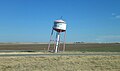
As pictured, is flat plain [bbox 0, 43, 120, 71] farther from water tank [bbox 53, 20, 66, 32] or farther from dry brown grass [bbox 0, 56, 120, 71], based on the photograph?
water tank [bbox 53, 20, 66, 32]

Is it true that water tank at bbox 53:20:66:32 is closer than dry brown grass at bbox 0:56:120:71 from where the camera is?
No

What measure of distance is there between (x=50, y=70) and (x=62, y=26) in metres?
27.8

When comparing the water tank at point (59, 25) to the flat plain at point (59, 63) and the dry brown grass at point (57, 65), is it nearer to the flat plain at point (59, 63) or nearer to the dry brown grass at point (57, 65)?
the flat plain at point (59, 63)

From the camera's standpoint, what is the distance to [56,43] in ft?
154

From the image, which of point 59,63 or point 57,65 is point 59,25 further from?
point 57,65

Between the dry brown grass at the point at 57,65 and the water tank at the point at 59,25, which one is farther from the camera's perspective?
the water tank at the point at 59,25

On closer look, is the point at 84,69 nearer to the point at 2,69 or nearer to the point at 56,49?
the point at 2,69

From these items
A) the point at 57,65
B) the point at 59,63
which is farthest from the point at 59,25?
the point at 57,65

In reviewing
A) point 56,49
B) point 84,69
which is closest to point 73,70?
point 84,69

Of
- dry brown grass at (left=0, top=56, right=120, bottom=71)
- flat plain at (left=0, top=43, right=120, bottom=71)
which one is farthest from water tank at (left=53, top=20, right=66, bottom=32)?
dry brown grass at (left=0, top=56, right=120, bottom=71)

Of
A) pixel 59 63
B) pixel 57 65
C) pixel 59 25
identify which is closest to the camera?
pixel 57 65

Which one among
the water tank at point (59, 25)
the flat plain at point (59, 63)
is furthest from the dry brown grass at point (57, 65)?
the water tank at point (59, 25)

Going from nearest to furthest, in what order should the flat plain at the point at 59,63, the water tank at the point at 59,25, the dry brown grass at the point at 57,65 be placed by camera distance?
the dry brown grass at the point at 57,65 < the flat plain at the point at 59,63 < the water tank at the point at 59,25

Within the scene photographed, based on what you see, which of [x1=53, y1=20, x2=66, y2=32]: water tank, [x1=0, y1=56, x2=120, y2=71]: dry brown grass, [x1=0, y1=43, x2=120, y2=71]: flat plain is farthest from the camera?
[x1=53, y1=20, x2=66, y2=32]: water tank
